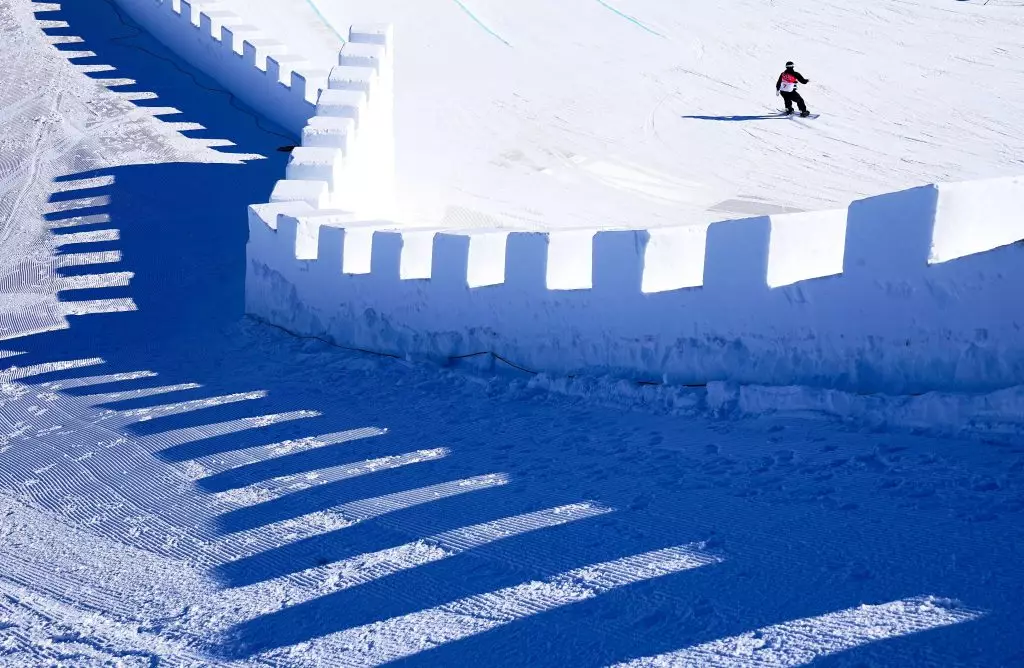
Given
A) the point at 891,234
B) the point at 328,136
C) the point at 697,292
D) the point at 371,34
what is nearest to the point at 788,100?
the point at 371,34

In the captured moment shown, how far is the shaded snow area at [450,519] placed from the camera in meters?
3.86

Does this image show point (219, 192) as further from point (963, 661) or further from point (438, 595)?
point (963, 661)

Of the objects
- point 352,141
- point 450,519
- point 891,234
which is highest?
point 352,141

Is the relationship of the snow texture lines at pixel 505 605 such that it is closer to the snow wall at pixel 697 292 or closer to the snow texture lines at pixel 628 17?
the snow wall at pixel 697 292

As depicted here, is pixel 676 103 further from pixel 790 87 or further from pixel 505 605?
pixel 505 605

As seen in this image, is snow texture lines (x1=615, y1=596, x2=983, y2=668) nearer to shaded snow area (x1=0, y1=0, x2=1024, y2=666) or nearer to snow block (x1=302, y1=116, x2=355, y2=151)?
shaded snow area (x1=0, y1=0, x2=1024, y2=666)

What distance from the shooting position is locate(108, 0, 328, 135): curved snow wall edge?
456 inches

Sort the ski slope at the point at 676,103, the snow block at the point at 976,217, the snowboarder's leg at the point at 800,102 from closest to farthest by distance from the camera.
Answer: the snow block at the point at 976,217 < the ski slope at the point at 676,103 < the snowboarder's leg at the point at 800,102

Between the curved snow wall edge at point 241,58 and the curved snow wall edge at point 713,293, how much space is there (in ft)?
13.9

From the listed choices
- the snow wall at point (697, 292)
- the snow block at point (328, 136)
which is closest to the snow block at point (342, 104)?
the snow block at point (328, 136)

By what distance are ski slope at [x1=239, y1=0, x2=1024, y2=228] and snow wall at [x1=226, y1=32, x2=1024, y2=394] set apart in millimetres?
3726

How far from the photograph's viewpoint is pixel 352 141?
9.16m

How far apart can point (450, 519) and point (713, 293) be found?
169cm

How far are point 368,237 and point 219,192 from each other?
10.9ft
